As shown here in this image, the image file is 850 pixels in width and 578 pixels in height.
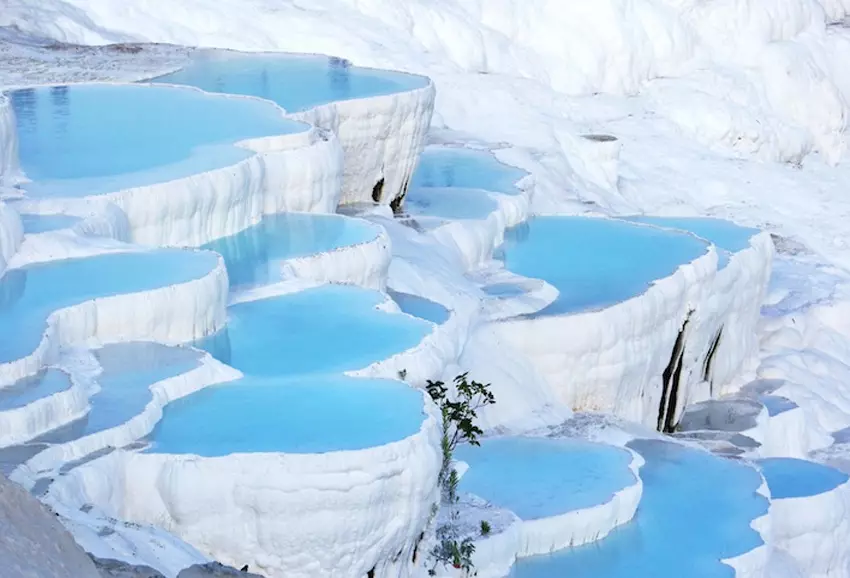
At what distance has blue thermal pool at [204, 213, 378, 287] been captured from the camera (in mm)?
10891

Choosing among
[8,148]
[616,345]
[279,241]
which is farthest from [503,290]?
[8,148]

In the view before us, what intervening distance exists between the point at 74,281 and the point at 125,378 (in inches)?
44.0

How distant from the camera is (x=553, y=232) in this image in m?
15.3

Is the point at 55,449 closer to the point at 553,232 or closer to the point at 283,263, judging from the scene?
the point at 283,263

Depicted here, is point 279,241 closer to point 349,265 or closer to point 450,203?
point 349,265

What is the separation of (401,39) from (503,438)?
1026 cm

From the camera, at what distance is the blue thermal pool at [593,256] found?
Result: 43.4ft

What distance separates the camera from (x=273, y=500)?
24.4ft

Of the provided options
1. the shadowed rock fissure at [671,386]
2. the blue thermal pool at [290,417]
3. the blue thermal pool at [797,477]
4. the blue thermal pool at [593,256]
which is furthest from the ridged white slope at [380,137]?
the blue thermal pool at [290,417]

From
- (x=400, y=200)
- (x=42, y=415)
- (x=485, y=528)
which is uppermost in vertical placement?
(x=42, y=415)

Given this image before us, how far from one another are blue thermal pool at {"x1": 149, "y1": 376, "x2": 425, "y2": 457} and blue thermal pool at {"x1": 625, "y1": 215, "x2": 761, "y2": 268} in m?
7.74

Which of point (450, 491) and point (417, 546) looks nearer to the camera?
point (417, 546)

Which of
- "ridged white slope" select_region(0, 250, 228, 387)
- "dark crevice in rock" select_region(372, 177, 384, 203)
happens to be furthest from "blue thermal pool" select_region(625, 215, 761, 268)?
"ridged white slope" select_region(0, 250, 228, 387)

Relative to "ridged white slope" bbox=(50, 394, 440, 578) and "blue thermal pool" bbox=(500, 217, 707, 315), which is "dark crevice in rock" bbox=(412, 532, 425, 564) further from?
"blue thermal pool" bbox=(500, 217, 707, 315)
